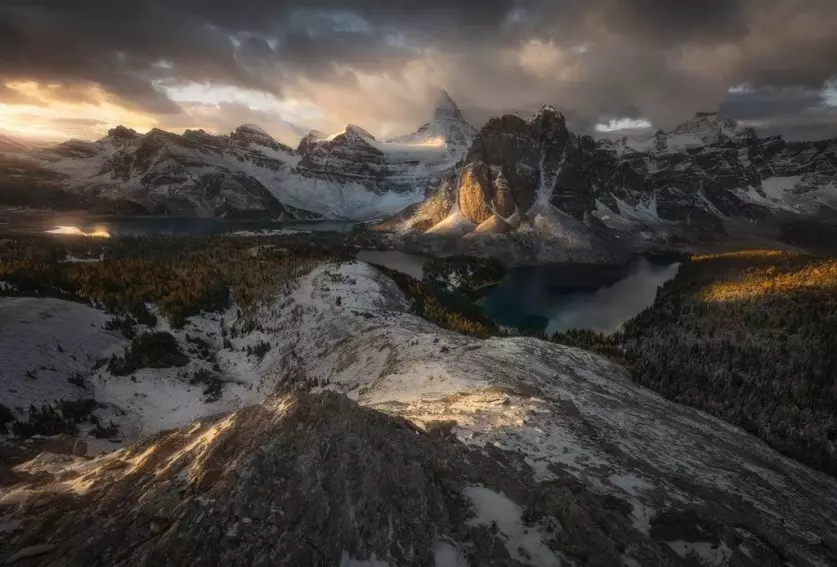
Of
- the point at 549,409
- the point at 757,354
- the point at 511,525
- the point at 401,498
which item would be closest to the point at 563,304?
the point at 757,354

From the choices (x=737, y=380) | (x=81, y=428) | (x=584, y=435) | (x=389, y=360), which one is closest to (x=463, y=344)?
(x=389, y=360)

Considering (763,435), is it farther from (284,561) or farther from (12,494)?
(12,494)

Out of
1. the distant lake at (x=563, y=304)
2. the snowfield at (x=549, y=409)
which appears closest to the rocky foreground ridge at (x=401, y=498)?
the snowfield at (x=549, y=409)

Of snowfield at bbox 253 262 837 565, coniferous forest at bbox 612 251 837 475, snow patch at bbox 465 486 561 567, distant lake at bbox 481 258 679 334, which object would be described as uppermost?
snow patch at bbox 465 486 561 567

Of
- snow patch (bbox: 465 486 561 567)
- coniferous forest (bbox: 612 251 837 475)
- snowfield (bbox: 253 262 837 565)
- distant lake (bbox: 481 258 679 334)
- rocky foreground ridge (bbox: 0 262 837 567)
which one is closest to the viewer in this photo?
rocky foreground ridge (bbox: 0 262 837 567)

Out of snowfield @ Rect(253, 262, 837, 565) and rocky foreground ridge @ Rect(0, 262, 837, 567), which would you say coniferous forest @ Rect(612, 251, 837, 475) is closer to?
snowfield @ Rect(253, 262, 837, 565)

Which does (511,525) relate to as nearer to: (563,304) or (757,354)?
(757,354)

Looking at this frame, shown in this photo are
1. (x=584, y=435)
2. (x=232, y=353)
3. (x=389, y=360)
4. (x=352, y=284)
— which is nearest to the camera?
(x=584, y=435)

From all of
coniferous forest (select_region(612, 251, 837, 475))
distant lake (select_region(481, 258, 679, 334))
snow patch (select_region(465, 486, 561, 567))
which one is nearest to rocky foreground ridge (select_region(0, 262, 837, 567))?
snow patch (select_region(465, 486, 561, 567))

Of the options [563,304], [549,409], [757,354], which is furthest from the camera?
[563,304]
